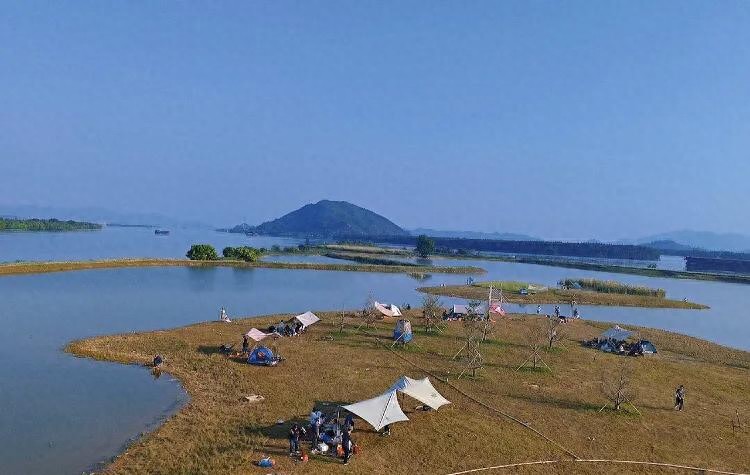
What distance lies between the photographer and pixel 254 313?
48438 mm

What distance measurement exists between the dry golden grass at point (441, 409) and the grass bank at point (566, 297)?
30.7 m

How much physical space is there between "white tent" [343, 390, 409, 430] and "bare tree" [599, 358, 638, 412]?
11206mm

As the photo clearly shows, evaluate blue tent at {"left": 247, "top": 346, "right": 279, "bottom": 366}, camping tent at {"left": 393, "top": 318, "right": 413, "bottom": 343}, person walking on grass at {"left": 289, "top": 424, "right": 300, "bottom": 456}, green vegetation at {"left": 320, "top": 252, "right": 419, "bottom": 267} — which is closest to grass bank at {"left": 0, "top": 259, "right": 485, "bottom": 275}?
green vegetation at {"left": 320, "top": 252, "right": 419, "bottom": 267}

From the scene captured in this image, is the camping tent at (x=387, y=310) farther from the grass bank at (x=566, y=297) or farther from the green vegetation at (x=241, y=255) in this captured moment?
the green vegetation at (x=241, y=255)

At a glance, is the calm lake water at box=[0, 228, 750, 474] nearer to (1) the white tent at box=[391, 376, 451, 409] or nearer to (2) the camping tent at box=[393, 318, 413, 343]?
(1) the white tent at box=[391, 376, 451, 409]

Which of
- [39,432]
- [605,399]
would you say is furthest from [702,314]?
[39,432]

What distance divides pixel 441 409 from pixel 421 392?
1529mm

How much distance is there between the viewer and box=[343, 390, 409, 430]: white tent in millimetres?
19903

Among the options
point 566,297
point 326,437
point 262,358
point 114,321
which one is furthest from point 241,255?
point 326,437

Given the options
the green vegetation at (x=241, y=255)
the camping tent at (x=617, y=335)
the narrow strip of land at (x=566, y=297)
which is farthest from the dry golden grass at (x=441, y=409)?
the green vegetation at (x=241, y=255)

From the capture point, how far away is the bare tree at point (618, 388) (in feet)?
82.0

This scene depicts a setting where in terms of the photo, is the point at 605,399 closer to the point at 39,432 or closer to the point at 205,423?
the point at 205,423

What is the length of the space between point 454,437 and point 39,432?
1694 cm

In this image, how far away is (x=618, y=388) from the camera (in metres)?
25.6
